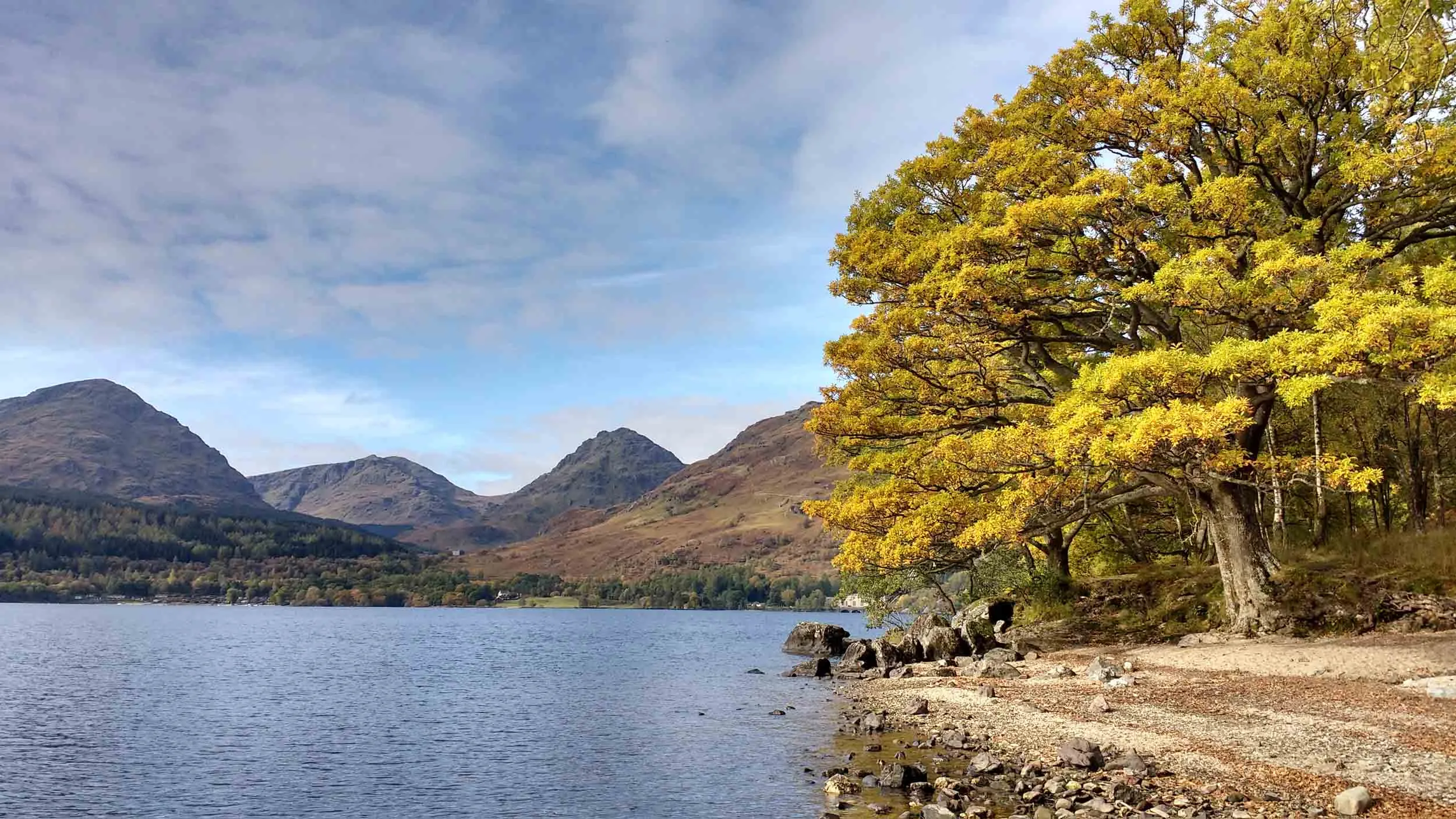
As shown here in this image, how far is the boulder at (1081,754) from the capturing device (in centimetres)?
1920

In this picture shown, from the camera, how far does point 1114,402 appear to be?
96.1 ft

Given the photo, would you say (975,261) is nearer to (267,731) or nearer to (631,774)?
(631,774)

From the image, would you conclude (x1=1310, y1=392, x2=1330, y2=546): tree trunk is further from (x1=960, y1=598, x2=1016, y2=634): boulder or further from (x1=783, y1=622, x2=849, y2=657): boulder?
(x1=783, y1=622, x2=849, y2=657): boulder

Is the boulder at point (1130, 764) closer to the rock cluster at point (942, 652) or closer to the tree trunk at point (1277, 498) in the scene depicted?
the tree trunk at point (1277, 498)

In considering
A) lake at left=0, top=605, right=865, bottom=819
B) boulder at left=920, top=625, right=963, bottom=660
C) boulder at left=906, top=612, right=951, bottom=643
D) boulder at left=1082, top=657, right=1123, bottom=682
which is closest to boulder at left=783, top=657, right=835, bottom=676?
lake at left=0, top=605, right=865, bottom=819

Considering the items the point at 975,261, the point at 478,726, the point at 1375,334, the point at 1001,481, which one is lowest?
the point at 478,726

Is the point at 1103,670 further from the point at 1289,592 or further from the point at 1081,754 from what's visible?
the point at 1081,754

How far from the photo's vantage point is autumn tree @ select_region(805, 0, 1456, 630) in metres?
27.0

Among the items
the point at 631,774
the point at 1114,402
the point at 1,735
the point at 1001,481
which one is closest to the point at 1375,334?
the point at 1114,402

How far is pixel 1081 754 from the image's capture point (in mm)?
19562

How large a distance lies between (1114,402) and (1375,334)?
7.66 metres

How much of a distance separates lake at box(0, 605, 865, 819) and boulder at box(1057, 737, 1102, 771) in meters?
6.12

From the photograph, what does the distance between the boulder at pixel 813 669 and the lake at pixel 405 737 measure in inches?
84.3

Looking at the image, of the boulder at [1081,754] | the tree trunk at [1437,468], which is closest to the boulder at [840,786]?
the boulder at [1081,754]
